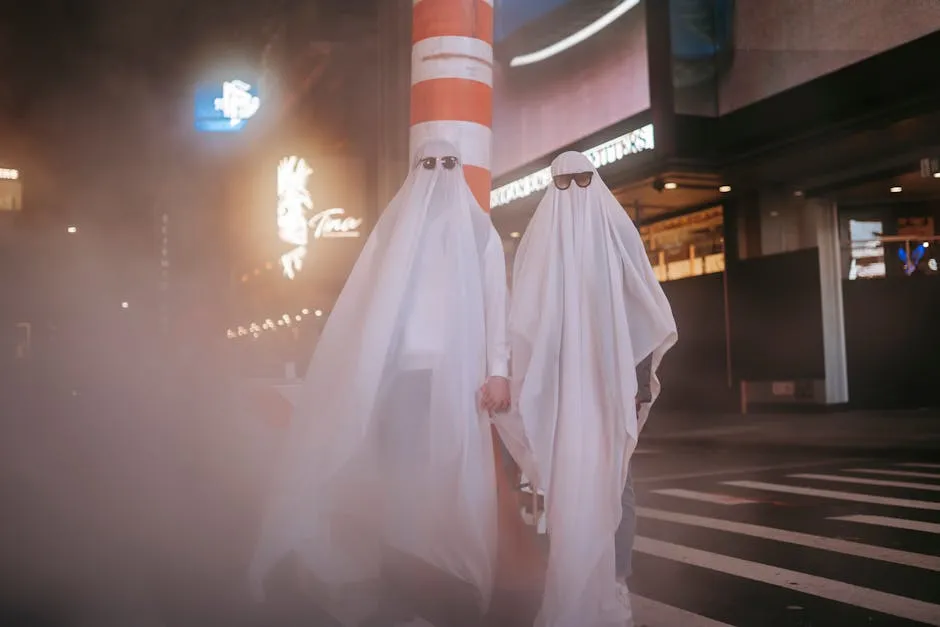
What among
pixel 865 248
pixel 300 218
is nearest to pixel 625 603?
pixel 865 248

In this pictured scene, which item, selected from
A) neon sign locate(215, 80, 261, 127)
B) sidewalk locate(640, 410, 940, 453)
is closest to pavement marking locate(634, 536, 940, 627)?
sidewalk locate(640, 410, 940, 453)

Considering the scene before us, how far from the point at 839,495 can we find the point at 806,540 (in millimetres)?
2025

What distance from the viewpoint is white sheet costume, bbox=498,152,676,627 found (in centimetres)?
313

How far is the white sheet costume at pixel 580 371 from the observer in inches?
123

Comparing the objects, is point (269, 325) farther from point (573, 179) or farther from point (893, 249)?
point (573, 179)

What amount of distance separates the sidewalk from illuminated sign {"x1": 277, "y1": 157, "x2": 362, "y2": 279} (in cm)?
948

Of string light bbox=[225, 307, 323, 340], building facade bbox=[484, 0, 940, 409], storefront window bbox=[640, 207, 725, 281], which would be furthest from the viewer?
string light bbox=[225, 307, 323, 340]

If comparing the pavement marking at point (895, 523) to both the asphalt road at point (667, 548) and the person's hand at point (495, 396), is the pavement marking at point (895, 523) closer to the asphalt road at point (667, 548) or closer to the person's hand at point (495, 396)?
the asphalt road at point (667, 548)

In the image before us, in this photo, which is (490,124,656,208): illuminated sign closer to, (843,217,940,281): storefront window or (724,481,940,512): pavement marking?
(843,217,940,281): storefront window

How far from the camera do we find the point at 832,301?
14211 mm

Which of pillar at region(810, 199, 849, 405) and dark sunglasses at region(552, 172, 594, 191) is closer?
dark sunglasses at region(552, 172, 594, 191)

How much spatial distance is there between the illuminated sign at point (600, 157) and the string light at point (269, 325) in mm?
11681

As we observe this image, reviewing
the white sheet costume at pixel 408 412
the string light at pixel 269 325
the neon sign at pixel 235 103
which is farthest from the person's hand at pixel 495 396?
the string light at pixel 269 325

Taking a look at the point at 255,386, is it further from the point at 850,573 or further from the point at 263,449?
the point at 850,573
